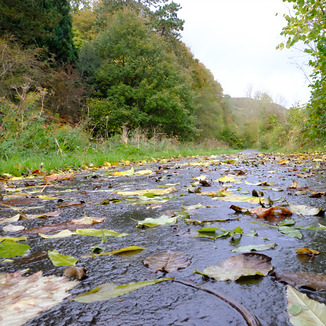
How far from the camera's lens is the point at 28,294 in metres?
0.64

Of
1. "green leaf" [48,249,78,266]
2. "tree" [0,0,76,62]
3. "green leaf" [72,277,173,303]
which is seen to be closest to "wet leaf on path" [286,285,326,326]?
"green leaf" [72,277,173,303]

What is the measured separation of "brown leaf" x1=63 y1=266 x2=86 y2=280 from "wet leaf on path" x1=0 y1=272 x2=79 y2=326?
21 mm

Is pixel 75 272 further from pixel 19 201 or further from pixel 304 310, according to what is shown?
pixel 19 201

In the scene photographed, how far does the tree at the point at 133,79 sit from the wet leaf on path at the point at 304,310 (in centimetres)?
1734

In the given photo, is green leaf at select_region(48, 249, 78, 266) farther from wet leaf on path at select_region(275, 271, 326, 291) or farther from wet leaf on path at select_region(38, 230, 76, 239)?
wet leaf on path at select_region(275, 271, 326, 291)

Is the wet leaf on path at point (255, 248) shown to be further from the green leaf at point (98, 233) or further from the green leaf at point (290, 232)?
the green leaf at point (98, 233)

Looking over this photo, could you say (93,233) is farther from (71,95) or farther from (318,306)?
(71,95)

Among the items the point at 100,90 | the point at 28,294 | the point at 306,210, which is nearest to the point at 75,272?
the point at 28,294

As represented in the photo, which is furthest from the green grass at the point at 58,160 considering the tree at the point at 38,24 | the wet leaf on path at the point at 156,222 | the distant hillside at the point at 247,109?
the distant hillside at the point at 247,109

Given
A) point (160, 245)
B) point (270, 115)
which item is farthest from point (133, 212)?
point (270, 115)

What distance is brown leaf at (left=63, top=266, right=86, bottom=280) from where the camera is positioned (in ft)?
2.39

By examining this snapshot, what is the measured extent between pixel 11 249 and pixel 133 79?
20.0 meters

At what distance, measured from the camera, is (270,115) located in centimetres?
3306

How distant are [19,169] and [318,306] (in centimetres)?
475
